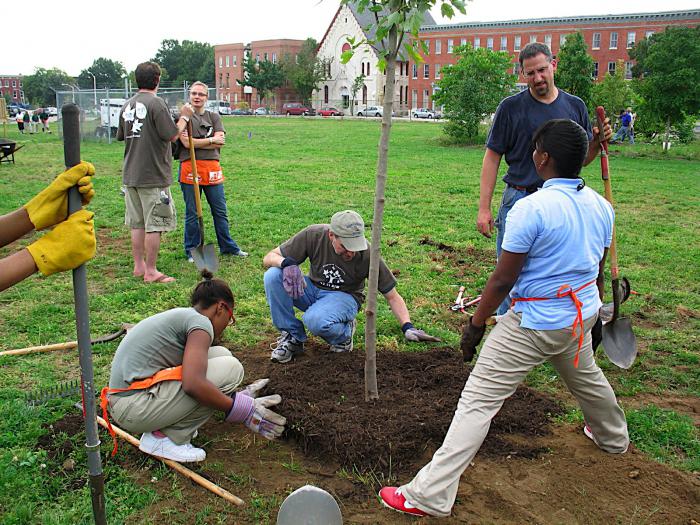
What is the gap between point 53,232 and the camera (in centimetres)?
228

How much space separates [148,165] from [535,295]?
15.7ft

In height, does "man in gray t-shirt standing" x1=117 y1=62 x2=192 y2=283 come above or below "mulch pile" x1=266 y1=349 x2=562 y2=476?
above

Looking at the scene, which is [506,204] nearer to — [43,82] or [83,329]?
[83,329]

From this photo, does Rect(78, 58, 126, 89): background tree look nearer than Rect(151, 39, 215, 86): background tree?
Yes

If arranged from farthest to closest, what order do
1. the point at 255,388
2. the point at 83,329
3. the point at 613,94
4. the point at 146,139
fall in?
the point at 613,94, the point at 146,139, the point at 255,388, the point at 83,329

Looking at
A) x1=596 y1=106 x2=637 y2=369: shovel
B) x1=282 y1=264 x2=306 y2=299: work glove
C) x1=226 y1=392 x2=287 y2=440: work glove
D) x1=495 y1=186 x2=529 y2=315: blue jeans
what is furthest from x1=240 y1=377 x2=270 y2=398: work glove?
x1=596 y1=106 x2=637 y2=369: shovel

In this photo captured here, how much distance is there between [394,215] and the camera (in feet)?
33.0

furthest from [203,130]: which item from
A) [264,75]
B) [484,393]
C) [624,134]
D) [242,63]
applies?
[242,63]

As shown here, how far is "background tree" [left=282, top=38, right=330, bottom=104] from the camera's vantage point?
233 feet

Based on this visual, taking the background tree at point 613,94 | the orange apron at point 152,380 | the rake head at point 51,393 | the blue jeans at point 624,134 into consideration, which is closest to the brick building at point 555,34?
the blue jeans at point 624,134

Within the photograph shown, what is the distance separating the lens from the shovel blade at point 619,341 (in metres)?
4.68

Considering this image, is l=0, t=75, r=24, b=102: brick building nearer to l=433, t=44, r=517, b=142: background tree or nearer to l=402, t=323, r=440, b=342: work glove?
l=433, t=44, r=517, b=142: background tree

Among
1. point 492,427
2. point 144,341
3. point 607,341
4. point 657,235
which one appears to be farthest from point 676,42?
point 144,341

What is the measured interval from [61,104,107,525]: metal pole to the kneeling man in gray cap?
2111mm
